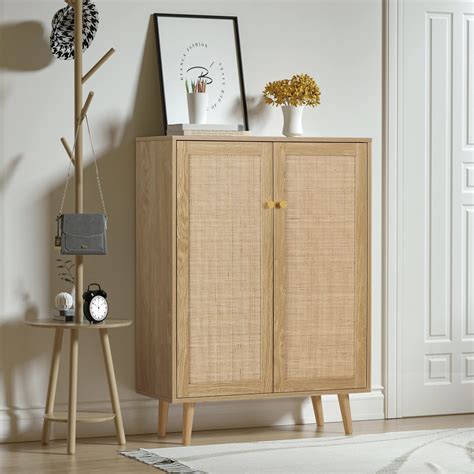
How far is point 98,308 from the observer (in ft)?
14.7

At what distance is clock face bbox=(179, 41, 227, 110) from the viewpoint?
4898 millimetres

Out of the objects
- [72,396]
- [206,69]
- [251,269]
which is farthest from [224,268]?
[206,69]

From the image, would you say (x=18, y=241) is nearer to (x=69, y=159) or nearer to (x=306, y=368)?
(x=69, y=159)

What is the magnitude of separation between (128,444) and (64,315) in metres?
0.60

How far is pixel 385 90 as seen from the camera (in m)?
5.30

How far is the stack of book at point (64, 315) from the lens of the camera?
4535 millimetres

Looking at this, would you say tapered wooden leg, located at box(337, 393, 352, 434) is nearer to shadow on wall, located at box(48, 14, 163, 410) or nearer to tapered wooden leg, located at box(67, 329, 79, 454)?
shadow on wall, located at box(48, 14, 163, 410)

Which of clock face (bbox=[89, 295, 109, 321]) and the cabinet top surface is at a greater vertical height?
the cabinet top surface

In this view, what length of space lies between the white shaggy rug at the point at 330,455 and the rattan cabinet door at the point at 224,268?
281 millimetres

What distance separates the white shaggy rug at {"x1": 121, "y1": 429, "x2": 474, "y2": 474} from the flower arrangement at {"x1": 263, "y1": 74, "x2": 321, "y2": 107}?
1463 mm

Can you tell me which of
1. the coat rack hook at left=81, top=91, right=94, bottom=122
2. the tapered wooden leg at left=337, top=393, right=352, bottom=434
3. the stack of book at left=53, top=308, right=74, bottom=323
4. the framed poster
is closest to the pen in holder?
the framed poster

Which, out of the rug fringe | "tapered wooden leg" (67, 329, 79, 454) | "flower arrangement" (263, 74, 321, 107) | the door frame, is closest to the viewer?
the rug fringe

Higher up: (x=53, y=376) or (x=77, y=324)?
(x=77, y=324)

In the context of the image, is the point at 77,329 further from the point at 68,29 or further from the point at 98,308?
the point at 68,29
